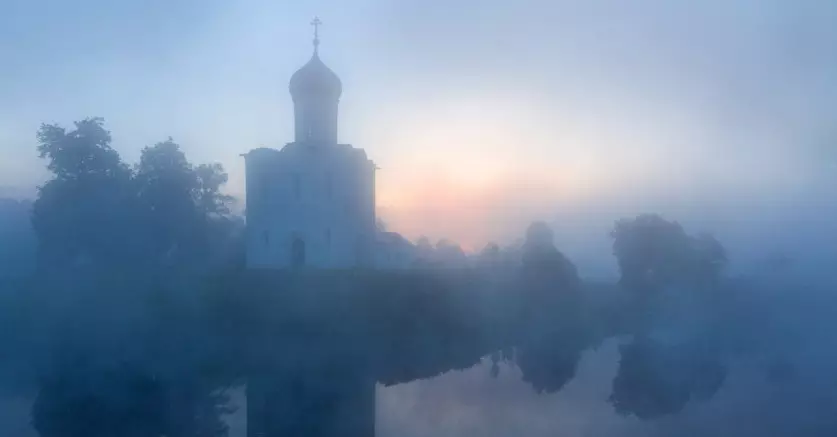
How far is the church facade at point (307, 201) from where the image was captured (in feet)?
80.9

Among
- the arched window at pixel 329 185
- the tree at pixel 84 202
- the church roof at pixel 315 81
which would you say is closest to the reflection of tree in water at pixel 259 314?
the tree at pixel 84 202

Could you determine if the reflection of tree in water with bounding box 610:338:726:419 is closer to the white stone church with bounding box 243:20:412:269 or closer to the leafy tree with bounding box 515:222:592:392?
the leafy tree with bounding box 515:222:592:392

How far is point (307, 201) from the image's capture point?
25.2 m

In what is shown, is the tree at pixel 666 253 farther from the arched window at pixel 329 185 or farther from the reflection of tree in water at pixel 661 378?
the arched window at pixel 329 185

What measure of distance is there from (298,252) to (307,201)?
1.79m

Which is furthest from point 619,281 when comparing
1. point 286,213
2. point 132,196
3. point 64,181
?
point 64,181

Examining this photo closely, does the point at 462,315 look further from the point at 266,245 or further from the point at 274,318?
the point at 266,245

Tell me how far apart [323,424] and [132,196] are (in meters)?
16.4

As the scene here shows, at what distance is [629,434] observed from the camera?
34.7 feet

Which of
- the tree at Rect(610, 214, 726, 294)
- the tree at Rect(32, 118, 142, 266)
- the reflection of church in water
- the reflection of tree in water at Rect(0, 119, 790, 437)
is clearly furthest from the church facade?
the tree at Rect(610, 214, 726, 294)

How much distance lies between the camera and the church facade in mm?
24656

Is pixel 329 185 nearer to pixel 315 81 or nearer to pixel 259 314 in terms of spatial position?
pixel 315 81

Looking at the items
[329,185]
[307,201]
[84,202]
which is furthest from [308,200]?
[84,202]

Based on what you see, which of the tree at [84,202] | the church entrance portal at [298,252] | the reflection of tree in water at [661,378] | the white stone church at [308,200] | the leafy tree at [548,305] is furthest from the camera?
the church entrance portal at [298,252]
